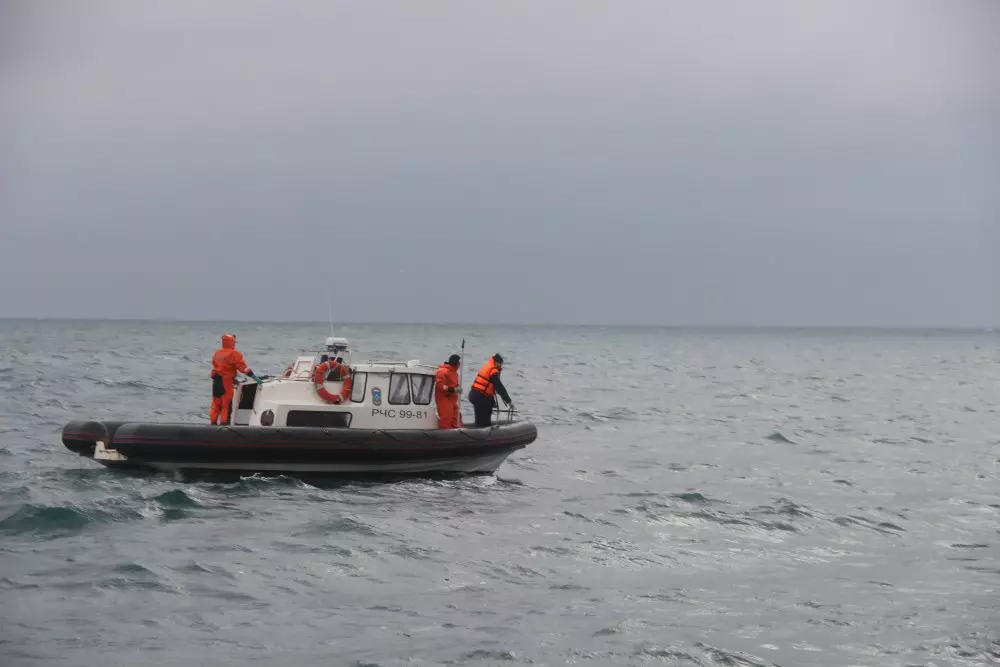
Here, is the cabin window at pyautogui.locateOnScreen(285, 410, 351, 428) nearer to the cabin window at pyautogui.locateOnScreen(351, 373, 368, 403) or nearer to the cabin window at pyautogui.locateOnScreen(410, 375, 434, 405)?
the cabin window at pyautogui.locateOnScreen(351, 373, 368, 403)

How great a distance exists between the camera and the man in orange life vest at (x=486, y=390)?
19344 millimetres

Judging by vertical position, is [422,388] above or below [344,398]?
above

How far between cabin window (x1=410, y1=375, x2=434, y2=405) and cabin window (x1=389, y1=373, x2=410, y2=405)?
0.12 m

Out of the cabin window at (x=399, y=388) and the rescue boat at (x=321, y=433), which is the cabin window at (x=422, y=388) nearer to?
the rescue boat at (x=321, y=433)

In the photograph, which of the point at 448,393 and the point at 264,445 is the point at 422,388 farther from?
the point at 264,445

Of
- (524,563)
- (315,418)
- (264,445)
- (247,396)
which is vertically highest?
(247,396)

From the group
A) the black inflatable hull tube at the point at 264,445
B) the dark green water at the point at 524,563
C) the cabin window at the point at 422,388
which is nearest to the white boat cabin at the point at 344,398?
the cabin window at the point at 422,388

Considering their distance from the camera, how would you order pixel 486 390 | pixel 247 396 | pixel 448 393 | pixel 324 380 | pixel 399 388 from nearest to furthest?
pixel 324 380 < pixel 399 388 < pixel 448 393 < pixel 247 396 < pixel 486 390

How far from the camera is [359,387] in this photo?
18641 mm

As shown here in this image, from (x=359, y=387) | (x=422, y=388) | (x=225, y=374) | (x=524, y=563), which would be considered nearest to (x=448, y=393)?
(x=422, y=388)

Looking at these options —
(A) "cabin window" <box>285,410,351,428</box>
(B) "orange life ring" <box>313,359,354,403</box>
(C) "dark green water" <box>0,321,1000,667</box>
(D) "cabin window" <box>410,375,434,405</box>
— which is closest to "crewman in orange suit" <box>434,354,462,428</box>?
(D) "cabin window" <box>410,375,434,405</box>

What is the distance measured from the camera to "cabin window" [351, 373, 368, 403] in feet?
61.1

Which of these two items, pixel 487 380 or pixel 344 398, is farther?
pixel 487 380

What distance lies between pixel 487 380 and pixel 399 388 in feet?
5.28
